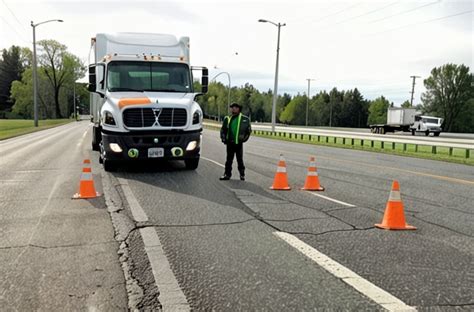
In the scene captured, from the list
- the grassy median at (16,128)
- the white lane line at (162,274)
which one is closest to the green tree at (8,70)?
the grassy median at (16,128)

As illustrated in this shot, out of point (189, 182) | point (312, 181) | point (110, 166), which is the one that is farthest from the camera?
point (110, 166)

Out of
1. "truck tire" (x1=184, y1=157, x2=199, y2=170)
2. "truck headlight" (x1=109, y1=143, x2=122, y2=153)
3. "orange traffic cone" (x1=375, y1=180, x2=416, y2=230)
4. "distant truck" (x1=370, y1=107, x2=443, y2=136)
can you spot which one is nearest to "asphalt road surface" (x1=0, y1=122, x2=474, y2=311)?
"orange traffic cone" (x1=375, y1=180, x2=416, y2=230)

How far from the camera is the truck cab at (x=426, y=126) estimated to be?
49.6 metres

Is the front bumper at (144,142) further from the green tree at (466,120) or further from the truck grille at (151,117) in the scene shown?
the green tree at (466,120)

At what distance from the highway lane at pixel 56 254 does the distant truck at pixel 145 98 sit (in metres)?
2.18

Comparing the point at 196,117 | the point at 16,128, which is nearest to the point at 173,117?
the point at 196,117

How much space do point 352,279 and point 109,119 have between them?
313 inches

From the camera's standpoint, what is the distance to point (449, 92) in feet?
303

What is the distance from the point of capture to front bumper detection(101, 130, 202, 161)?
10.5m

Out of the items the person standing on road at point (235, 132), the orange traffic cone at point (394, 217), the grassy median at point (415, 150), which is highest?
the person standing on road at point (235, 132)

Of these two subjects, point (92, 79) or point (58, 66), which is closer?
point (92, 79)

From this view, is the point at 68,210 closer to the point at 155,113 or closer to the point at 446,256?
the point at 155,113

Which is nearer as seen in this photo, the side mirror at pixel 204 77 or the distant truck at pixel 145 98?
the distant truck at pixel 145 98

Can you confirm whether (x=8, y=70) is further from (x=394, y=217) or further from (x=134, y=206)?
(x=394, y=217)
